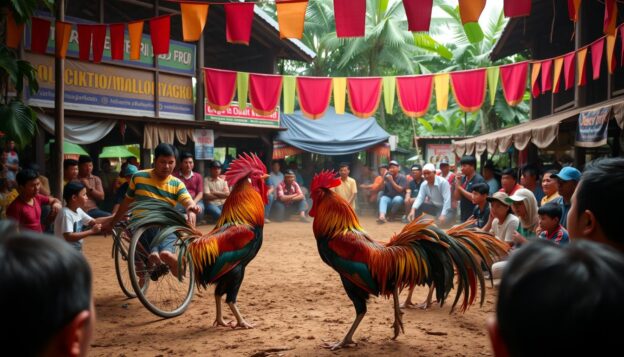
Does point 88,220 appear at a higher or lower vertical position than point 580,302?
lower

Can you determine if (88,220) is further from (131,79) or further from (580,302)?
(131,79)

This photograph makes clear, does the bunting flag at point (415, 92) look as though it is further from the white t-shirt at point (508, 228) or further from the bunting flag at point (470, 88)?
the white t-shirt at point (508, 228)

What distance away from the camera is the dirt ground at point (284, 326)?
3922 millimetres

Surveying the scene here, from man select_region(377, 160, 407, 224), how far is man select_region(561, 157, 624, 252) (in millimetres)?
12617

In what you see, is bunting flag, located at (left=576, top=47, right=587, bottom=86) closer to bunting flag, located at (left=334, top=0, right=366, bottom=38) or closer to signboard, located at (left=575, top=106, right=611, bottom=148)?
signboard, located at (left=575, top=106, right=611, bottom=148)

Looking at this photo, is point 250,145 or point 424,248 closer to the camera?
point 424,248

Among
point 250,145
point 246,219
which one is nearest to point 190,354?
point 246,219

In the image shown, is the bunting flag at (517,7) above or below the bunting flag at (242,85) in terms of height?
below

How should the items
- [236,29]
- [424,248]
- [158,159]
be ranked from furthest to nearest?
[236,29], [158,159], [424,248]

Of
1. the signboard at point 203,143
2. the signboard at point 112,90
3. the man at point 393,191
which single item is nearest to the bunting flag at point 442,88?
the man at point 393,191

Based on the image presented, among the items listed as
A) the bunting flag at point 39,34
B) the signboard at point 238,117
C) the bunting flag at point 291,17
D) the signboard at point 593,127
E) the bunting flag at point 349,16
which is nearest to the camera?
the bunting flag at point 349,16

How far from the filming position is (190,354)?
3.81m

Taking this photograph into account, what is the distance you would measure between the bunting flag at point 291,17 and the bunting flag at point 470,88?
22.0 feet

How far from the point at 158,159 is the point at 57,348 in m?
4.28
